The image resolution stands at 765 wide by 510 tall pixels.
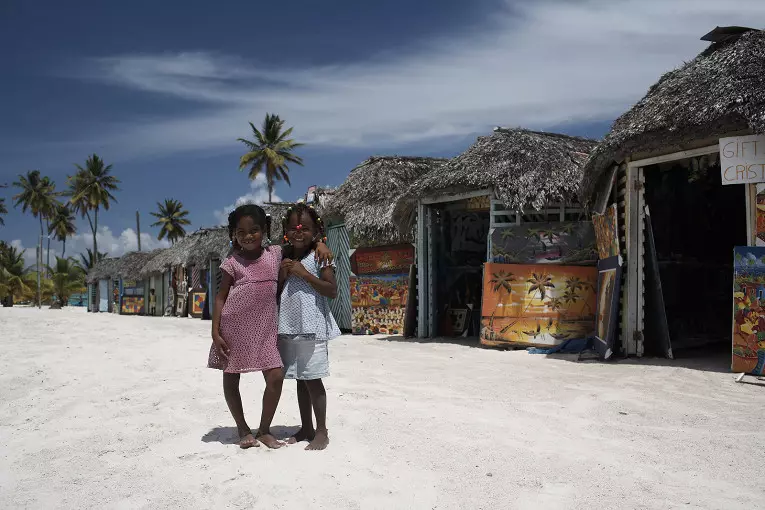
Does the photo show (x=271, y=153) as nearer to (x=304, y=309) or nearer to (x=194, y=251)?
(x=194, y=251)

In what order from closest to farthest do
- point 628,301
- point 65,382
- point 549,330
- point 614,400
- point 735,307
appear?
point 614,400 → point 65,382 → point 735,307 → point 628,301 → point 549,330

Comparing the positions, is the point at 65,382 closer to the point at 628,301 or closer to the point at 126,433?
the point at 126,433

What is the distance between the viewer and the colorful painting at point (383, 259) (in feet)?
40.6

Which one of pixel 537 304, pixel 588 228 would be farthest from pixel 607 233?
pixel 537 304

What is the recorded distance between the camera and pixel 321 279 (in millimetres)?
3533

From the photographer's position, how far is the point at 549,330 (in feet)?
28.9

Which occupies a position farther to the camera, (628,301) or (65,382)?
(628,301)

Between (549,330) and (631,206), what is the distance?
2.10 metres

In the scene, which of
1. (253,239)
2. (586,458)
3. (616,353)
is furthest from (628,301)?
(253,239)

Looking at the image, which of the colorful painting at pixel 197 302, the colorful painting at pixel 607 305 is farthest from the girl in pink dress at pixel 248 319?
the colorful painting at pixel 197 302

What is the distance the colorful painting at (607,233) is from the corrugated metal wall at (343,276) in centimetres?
645

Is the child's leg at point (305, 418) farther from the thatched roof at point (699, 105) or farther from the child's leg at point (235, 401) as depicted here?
the thatched roof at point (699, 105)

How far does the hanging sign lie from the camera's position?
6336 millimetres

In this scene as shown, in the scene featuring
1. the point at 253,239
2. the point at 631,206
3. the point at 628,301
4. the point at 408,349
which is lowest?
the point at 408,349
